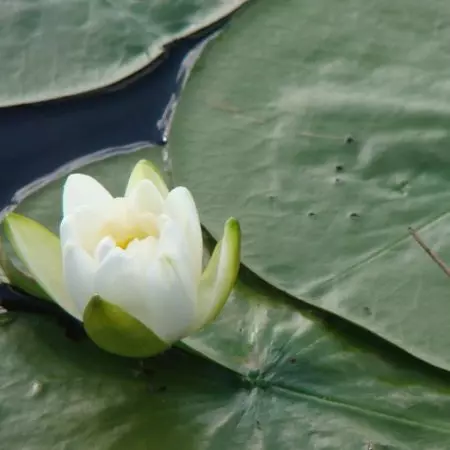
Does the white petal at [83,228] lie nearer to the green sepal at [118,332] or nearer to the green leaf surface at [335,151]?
the green sepal at [118,332]

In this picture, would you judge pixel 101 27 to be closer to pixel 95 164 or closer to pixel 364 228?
pixel 95 164

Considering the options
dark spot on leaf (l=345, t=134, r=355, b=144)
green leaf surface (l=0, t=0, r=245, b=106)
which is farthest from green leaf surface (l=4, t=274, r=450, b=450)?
green leaf surface (l=0, t=0, r=245, b=106)

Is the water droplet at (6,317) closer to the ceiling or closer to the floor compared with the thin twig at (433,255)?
closer to the floor

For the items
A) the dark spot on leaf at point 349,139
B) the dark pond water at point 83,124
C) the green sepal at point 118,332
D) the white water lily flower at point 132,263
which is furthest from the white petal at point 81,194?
the dark spot on leaf at point 349,139

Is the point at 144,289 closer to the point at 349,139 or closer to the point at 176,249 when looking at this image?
the point at 176,249

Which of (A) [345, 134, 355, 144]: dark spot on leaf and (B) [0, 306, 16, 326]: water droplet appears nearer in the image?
(B) [0, 306, 16, 326]: water droplet

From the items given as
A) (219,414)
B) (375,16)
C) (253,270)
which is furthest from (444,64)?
(219,414)

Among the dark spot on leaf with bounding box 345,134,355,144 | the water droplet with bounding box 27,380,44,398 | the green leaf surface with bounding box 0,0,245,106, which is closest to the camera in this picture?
the water droplet with bounding box 27,380,44,398

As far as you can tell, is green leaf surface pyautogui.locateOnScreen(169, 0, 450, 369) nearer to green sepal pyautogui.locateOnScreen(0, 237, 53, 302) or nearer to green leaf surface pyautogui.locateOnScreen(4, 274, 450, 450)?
green leaf surface pyautogui.locateOnScreen(4, 274, 450, 450)
